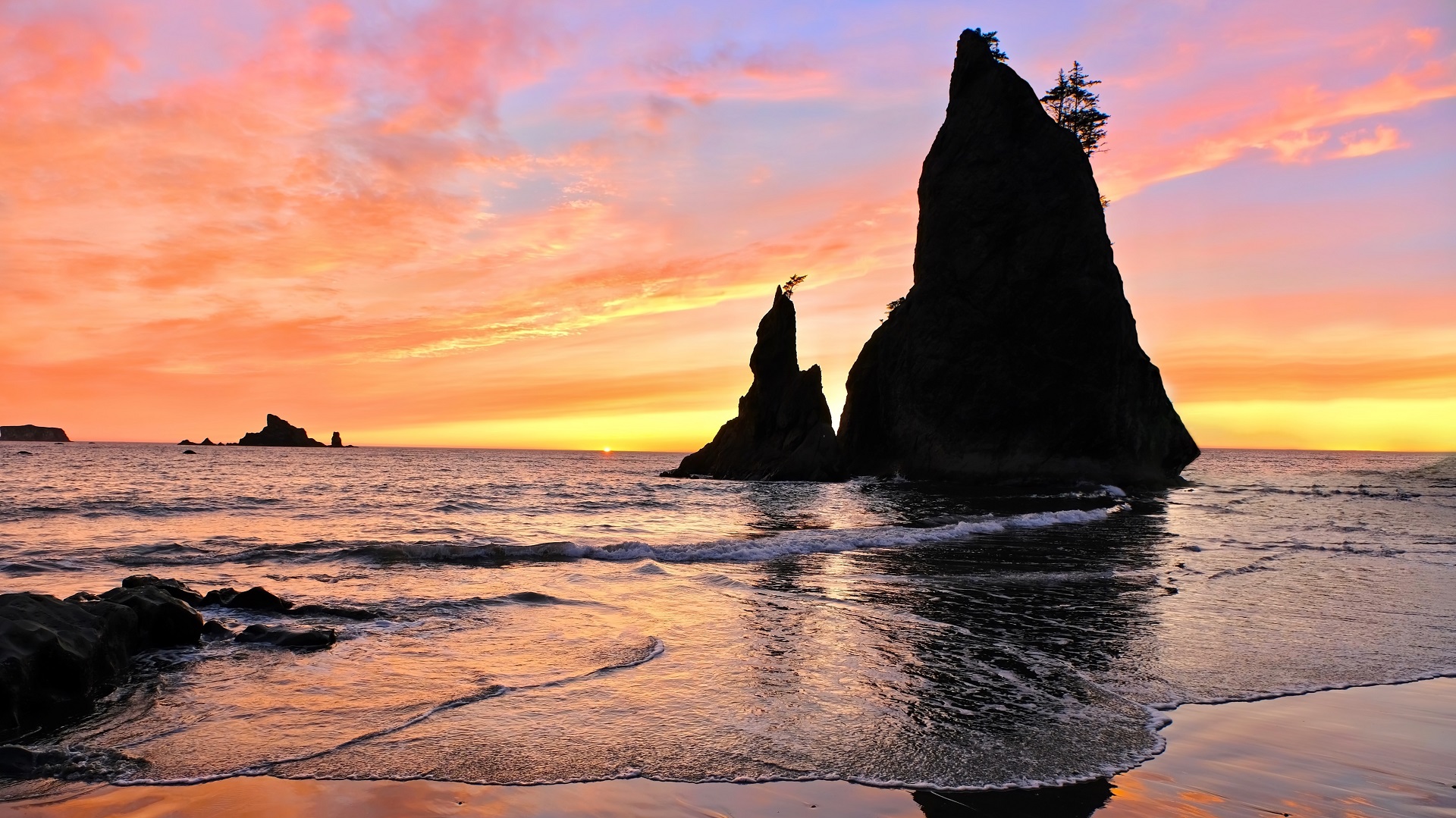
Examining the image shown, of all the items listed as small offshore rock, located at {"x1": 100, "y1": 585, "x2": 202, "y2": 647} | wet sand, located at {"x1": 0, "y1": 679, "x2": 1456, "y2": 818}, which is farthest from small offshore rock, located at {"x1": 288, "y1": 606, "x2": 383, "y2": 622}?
wet sand, located at {"x1": 0, "y1": 679, "x2": 1456, "y2": 818}

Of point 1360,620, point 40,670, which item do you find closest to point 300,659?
point 40,670

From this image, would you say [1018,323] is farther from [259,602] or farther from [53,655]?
[53,655]

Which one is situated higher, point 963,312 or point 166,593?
point 963,312

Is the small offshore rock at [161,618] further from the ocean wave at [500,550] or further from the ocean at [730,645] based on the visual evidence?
the ocean wave at [500,550]

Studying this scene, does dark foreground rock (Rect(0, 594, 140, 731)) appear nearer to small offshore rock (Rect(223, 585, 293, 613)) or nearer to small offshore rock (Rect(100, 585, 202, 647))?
small offshore rock (Rect(100, 585, 202, 647))

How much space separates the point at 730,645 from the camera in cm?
870

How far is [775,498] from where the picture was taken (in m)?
39.3

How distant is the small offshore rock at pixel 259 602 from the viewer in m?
10.5

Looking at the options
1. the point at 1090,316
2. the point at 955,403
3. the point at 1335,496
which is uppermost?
the point at 1090,316

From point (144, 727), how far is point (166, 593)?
3758mm

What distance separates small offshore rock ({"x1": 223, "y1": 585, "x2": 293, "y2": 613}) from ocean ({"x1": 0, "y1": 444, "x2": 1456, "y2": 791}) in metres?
0.27

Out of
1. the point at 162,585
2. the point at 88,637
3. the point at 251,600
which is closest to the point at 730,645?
the point at 88,637

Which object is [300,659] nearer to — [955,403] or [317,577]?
[317,577]

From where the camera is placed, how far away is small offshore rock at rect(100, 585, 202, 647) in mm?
8438
